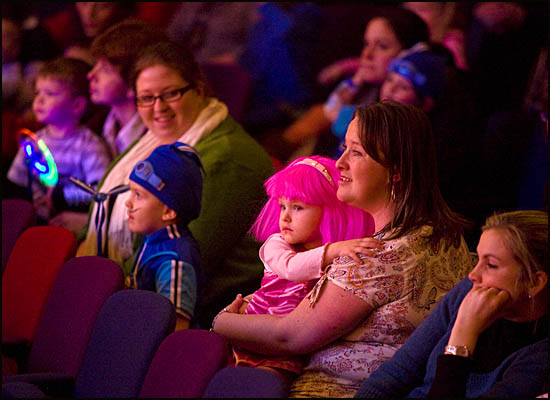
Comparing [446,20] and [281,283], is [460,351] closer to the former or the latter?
[281,283]

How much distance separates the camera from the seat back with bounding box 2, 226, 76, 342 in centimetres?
280

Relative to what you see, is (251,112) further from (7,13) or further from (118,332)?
(118,332)

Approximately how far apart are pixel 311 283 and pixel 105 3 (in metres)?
2.77

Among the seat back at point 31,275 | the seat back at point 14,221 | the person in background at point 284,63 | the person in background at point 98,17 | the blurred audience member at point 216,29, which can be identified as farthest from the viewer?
the blurred audience member at point 216,29

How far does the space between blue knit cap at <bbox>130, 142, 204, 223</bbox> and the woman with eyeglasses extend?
21cm

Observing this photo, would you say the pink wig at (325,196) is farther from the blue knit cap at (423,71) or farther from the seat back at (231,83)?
the seat back at (231,83)

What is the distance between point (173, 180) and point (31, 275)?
26.1 inches

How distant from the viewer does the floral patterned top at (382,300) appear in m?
1.92

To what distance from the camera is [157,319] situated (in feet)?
6.77

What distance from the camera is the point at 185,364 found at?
184 centimetres

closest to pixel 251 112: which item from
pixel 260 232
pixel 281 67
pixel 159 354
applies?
pixel 281 67

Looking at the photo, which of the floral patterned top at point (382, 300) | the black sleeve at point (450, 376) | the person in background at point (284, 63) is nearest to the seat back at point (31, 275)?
the floral patterned top at point (382, 300)

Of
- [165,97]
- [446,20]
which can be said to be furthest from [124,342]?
[446,20]

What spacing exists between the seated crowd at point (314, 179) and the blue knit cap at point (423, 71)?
11 millimetres
